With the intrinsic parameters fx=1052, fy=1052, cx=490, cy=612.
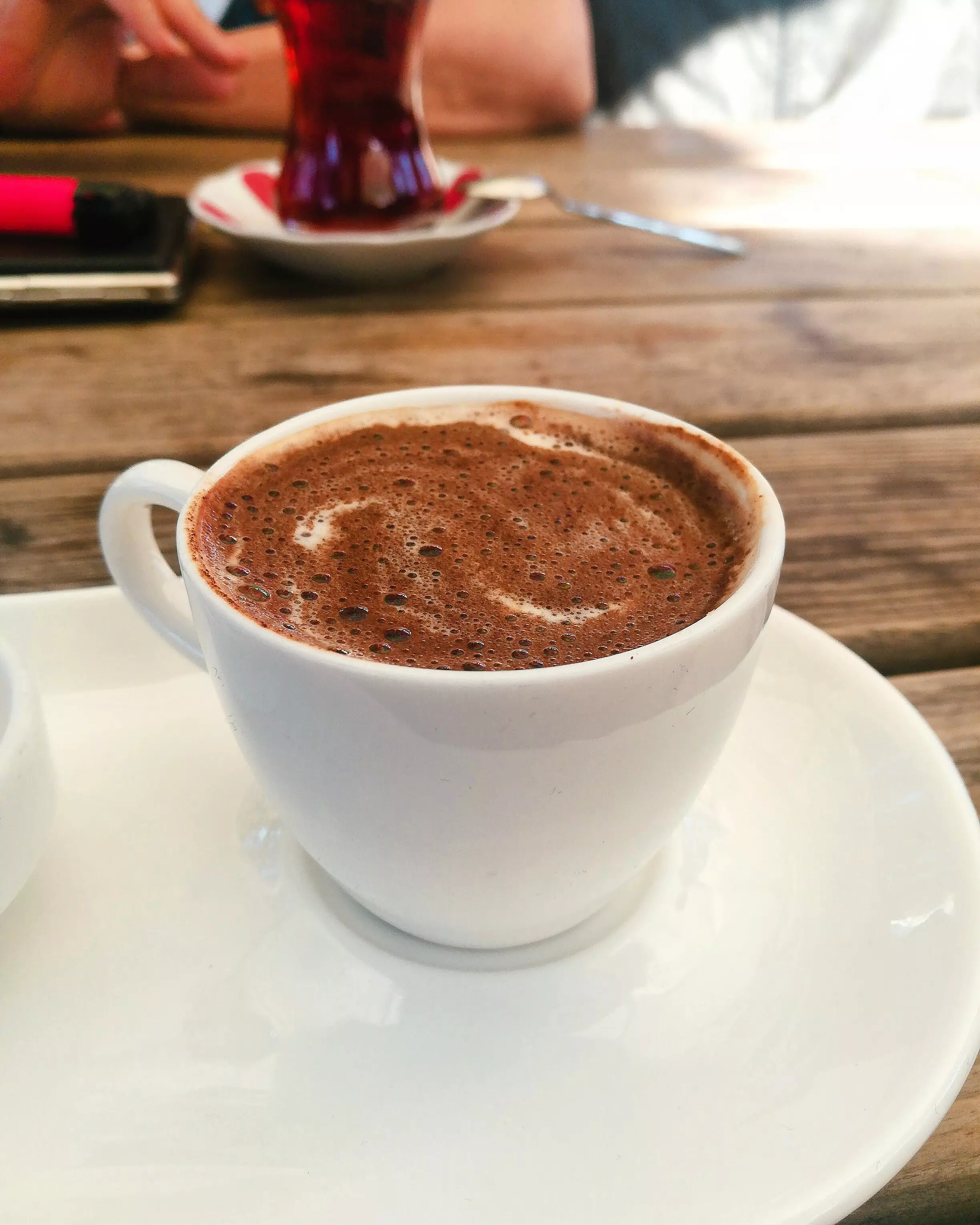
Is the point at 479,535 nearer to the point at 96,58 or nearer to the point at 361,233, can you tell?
the point at 361,233

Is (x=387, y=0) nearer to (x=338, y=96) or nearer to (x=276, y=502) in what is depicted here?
(x=338, y=96)

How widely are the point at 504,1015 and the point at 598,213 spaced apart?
1.31 m

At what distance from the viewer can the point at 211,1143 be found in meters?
0.44

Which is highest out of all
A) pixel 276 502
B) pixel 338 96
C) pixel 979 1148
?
pixel 338 96

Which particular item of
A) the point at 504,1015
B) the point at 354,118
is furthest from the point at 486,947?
the point at 354,118

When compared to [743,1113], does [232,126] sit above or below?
above

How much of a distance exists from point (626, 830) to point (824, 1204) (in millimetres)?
173

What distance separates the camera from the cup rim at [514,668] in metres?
0.43

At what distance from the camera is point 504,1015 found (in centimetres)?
50

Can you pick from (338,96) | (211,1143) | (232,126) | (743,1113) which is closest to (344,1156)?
(211,1143)

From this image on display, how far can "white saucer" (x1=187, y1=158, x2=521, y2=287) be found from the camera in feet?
4.06

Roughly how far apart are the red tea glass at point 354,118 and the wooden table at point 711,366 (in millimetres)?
104

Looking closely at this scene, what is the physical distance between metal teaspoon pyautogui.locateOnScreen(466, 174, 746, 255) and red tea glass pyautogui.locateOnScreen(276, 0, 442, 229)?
4.4 inches

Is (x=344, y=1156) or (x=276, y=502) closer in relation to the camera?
(x=344, y=1156)
